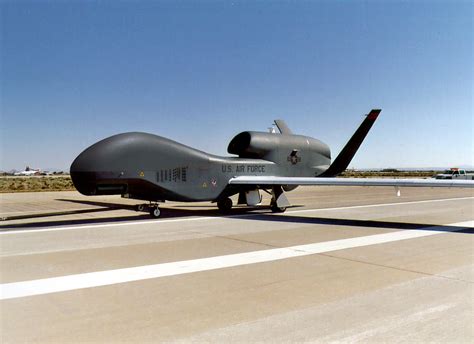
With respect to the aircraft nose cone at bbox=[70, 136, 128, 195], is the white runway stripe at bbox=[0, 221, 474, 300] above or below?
below

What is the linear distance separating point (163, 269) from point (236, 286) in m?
1.59

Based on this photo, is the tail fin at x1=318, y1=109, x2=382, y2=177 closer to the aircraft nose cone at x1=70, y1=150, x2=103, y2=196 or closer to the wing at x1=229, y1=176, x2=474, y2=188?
the wing at x1=229, y1=176, x2=474, y2=188

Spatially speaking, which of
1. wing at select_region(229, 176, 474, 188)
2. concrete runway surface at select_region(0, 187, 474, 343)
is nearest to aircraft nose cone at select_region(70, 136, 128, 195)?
concrete runway surface at select_region(0, 187, 474, 343)

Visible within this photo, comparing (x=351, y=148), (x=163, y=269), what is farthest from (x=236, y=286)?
(x=351, y=148)

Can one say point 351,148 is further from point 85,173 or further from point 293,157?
point 85,173

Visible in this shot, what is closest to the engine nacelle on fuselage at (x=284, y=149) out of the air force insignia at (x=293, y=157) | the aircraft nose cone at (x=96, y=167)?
the air force insignia at (x=293, y=157)

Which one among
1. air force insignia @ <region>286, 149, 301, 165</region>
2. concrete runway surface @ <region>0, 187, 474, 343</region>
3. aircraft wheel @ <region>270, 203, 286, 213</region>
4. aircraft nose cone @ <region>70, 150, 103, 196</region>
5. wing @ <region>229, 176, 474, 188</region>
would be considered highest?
air force insignia @ <region>286, 149, 301, 165</region>

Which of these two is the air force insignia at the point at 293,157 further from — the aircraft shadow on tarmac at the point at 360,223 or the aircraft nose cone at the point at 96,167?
the aircraft nose cone at the point at 96,167

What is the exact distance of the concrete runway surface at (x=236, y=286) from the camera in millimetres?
4051

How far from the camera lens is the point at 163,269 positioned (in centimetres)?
655

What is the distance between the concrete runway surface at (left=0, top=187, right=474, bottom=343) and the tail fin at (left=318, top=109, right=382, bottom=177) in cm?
805

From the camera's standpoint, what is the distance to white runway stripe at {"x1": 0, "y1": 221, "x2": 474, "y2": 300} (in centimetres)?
548

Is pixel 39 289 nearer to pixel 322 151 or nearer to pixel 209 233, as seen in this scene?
pixel 209 233

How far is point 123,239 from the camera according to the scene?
9.49 metres
